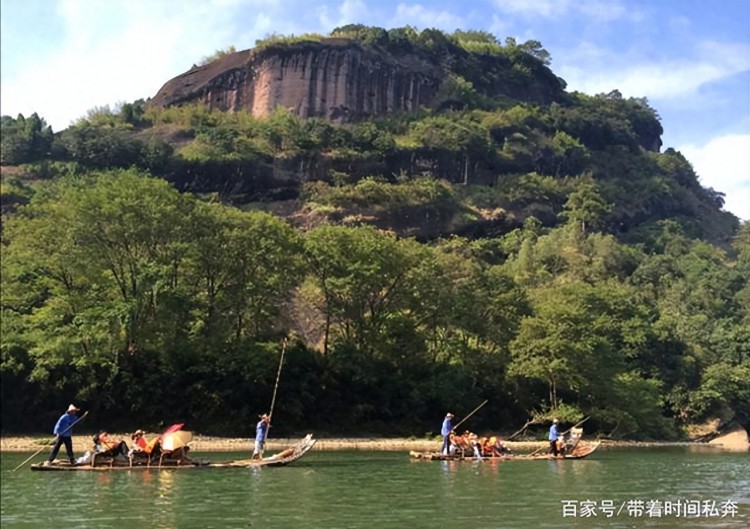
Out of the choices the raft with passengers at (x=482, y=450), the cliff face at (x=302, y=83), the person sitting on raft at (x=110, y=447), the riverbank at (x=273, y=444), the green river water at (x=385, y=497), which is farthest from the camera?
the cliff face at (x=302, y=83)

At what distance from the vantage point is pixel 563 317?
42.9 m

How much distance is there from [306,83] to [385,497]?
88.7m

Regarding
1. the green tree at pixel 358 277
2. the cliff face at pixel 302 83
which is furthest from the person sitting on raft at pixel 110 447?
the cliff face at pixel 302 83

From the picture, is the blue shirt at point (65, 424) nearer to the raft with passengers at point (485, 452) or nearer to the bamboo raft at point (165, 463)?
the bamboo raft at point (165, 463)

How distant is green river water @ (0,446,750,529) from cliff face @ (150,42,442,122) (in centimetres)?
7940

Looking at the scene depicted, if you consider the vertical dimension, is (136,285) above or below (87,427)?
above

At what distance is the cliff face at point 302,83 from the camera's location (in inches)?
3971

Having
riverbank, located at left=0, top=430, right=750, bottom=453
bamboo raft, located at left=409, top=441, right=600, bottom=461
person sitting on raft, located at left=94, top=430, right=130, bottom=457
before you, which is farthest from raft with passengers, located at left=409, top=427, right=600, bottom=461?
person sitting on raft, located at left=94, top=430, right=130, bottom=457

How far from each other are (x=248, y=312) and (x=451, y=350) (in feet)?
38.5

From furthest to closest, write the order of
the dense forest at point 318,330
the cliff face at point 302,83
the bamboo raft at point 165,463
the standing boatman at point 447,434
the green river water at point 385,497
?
1. the cliff face at point 302,83
2. the dense forest at point 318,330
3. the standing boatman at point 447,434
4. the bamboo raft at point 165,463
5. the green river water at point 385,497

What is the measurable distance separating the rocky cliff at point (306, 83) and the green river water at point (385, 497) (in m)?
79.7

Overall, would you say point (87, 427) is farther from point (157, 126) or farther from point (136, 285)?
point (157, 126)

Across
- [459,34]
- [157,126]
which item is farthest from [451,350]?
[459,34]

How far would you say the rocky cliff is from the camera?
331 ft
